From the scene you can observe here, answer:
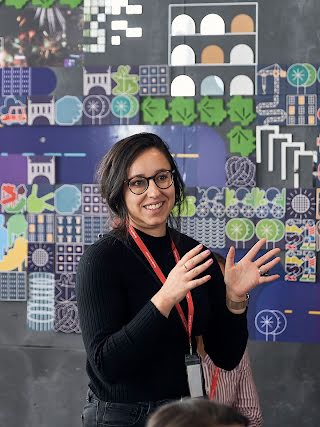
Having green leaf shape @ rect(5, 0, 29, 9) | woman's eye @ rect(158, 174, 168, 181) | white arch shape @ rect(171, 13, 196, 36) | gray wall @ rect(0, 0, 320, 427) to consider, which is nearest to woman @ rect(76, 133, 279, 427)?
woman's eye @ rect(158, 174, 168, 181)

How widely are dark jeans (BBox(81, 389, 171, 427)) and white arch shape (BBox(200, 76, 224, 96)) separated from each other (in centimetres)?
187

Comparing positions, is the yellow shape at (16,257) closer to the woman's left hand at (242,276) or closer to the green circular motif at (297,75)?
the green circular motif at (297,75)

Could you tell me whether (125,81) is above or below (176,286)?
above

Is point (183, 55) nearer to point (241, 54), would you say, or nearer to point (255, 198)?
point (241, 54)

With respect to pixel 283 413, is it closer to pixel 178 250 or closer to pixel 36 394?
pixel 36 394

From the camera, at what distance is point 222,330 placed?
208cm

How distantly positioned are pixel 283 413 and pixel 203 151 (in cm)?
128

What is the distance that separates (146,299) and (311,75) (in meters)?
1.83

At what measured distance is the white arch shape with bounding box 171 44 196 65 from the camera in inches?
137

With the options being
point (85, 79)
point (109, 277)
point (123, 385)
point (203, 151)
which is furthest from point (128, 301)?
point (85, 79)

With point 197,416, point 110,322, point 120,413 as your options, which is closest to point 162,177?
point 110,322

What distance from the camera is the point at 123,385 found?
1921 millimetres

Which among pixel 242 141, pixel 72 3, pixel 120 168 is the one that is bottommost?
pixel 120 168

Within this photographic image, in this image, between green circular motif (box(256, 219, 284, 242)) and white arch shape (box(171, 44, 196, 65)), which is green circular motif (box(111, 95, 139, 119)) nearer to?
white arch shape (box(171, 44, 196, 65))
